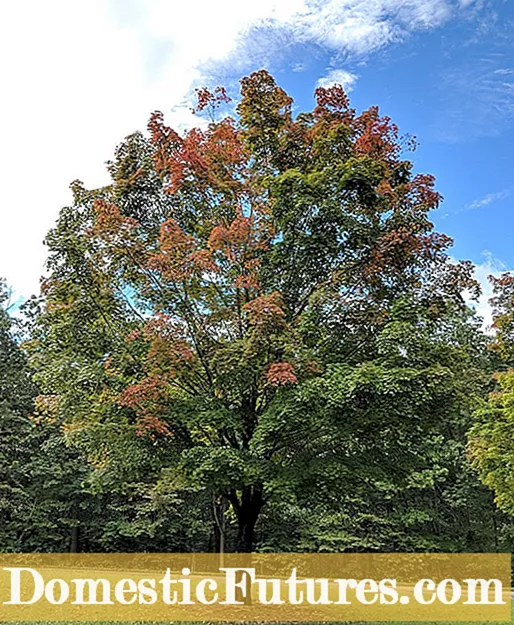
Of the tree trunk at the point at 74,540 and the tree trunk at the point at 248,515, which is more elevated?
the tree trunk at the point at 248,515

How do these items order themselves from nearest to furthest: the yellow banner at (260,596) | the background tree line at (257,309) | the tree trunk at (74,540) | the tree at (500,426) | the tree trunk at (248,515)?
the background tree line at (257,309), the yellow banner at (260,596), the tree trunk at (248,515), the tree at (500,426), the tree trunk at (74,540)

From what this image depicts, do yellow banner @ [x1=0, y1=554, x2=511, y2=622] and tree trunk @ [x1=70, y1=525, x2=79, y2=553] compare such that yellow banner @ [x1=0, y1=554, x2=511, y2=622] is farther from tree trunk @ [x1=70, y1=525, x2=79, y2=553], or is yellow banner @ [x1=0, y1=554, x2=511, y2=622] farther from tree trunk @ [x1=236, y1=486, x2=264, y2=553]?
tree trunk @ [x1=70, y1=525, x2=79, y2=553]

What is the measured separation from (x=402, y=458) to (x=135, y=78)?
772 centimetres

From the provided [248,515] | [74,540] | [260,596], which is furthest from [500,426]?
[74,540]

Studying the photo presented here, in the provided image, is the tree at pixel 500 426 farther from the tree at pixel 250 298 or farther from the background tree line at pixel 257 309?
the tree at pixel 250 298

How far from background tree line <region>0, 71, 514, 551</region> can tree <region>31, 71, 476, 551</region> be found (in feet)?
0.09

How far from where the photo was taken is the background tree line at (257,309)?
7145mm

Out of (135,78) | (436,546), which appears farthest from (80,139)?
(436,546)

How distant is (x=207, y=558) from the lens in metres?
20.8

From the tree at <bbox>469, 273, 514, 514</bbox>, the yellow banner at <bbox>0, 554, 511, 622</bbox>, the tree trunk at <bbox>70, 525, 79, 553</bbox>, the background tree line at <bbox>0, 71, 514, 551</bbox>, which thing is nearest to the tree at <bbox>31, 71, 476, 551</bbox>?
the background tree line at <bbox>0, 71, 514, 551</bbox>

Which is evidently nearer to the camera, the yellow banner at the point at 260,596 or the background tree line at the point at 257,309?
the background tree line at the point at 257,309

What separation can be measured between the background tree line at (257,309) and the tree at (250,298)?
0.03 m

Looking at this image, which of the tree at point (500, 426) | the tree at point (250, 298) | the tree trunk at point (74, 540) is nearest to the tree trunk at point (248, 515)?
Answer: the tree at point (250, 298)

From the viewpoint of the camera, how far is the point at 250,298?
26.9 feet
